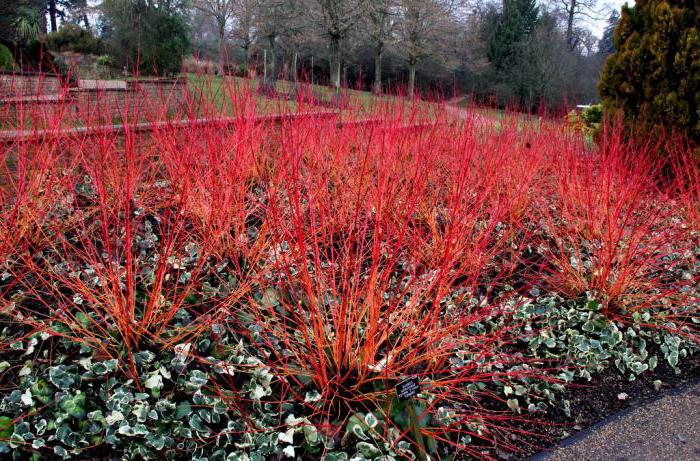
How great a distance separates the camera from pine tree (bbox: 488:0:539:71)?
21.9 metres

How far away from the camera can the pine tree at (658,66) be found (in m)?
4.23

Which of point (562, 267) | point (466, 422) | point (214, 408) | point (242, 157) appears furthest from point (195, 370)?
point (562, 267)

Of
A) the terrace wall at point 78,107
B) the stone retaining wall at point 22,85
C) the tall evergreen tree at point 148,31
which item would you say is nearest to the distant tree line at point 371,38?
the tall evergreen tree at point 148,31

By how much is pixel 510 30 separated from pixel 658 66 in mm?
20048

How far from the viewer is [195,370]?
1.78 metres

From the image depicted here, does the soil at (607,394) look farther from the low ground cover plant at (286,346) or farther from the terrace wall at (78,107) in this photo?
the terrace wall at (78,107)

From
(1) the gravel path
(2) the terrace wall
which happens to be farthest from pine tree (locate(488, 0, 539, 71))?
(1) the gravel path

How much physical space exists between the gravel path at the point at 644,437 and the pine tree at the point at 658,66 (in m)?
3.16

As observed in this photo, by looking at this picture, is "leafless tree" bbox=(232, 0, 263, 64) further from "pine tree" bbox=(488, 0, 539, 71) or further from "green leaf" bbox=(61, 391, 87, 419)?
"green leaf" bbox=(61, 391, 87, 419)

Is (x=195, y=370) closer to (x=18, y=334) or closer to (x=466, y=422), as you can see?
(x=18, y=334)

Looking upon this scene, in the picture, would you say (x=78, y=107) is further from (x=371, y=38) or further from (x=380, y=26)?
(x=371, y=38)

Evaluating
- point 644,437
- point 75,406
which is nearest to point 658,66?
point 644,437

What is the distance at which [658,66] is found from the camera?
446 centimetres

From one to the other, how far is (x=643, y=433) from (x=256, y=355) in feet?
5.34
